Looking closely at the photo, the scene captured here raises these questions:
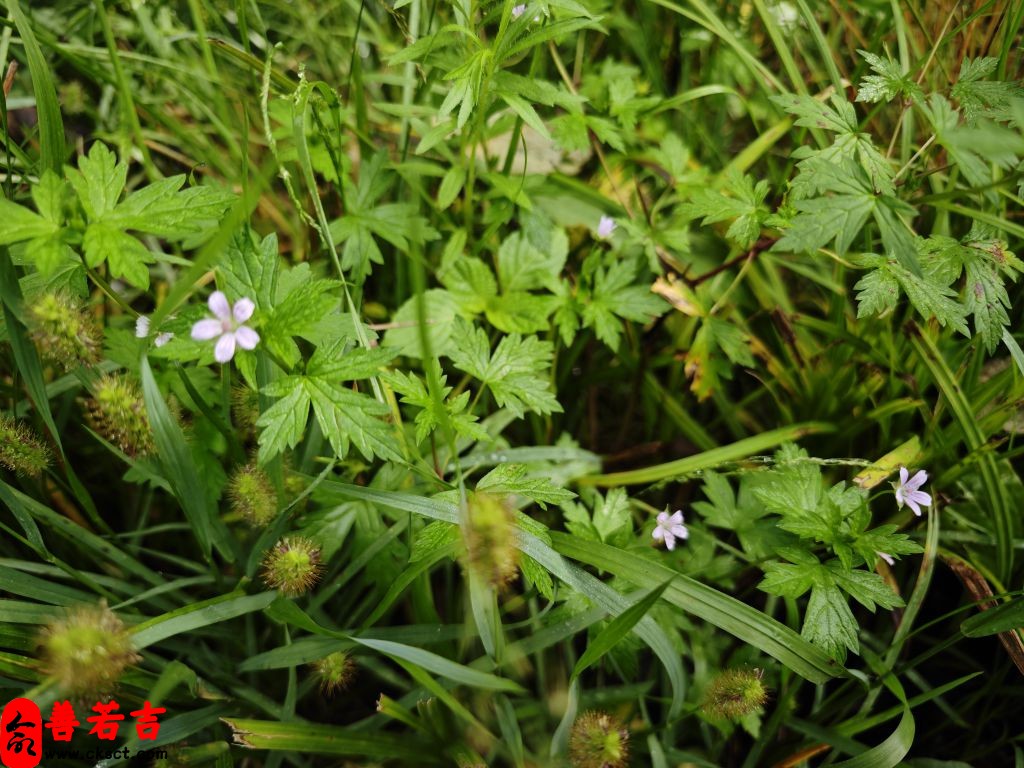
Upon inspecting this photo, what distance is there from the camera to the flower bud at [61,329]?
145 centimetres

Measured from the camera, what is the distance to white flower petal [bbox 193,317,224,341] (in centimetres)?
142

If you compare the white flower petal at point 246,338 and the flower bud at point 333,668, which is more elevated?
the white flower petal at point 246,338

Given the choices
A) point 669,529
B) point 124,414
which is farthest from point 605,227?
point 124,414

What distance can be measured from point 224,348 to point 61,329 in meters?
0.34

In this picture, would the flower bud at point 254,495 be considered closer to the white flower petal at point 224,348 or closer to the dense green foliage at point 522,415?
the dense green foliage at point 522,415

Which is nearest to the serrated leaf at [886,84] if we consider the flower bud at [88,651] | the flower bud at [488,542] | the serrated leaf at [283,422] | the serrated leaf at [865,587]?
the serrated leaf at [865,587]

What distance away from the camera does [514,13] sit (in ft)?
6.88

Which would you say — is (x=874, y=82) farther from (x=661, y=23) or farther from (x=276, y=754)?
(x=276, y=754)

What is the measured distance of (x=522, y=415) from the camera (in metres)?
1.96

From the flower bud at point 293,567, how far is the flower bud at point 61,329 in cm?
59

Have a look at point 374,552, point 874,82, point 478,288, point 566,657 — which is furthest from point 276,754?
point 874,82

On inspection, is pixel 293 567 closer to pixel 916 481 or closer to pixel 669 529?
pixel 669 529

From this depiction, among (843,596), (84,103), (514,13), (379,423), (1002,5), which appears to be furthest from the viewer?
(84,103)

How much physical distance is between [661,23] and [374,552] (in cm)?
245
